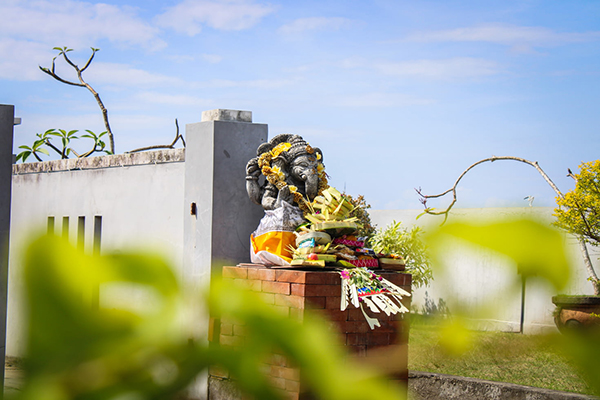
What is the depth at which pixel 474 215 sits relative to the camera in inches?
14.3

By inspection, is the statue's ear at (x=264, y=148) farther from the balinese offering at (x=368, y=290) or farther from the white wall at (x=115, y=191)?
the balinese offering at (x=368, y=290)

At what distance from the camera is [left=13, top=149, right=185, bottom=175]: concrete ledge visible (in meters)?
5.26

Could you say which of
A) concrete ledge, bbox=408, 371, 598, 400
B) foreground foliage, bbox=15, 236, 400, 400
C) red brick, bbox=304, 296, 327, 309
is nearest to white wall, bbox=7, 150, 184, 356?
red brick, bbox=304, 296, 327, 309

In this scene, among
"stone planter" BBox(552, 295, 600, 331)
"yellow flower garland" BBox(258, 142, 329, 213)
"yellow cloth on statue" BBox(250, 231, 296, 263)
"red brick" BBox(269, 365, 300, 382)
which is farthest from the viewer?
"yellow flower garland" BBox(258, 142, 329, 213)

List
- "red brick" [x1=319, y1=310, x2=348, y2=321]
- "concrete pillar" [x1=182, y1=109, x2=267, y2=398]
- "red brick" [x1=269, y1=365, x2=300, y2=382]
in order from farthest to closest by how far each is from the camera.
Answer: "concrete pillar" [x1=182, y1=109, x2=267, y2=398] < "red brick" [x1=319, y1=310, x2=348, y2=321] < "red brick" [x1=269, y1=365, x2=300, y2=382]

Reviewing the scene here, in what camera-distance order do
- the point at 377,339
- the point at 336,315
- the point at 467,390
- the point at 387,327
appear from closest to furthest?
1. the point at 336,315
2. the point at 377,339
3. the point at 387,327
4. the point at 467,390

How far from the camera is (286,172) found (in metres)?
4.66

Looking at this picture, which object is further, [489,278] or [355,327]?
[355,327]

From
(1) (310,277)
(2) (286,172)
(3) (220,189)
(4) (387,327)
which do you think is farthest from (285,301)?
(3) (220,189)

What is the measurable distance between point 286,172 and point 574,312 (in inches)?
166

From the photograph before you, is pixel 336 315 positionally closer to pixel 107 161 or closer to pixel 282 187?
pixel 282 187

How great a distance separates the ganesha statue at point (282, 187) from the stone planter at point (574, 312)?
3909mm

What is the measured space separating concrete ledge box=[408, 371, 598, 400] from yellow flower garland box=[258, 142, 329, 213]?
1.70 m

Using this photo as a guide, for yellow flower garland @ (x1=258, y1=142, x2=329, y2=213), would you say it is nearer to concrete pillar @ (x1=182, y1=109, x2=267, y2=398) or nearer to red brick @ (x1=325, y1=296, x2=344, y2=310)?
concrete pillar @ (x1=182, y1=109, x2=267, y2=398)
